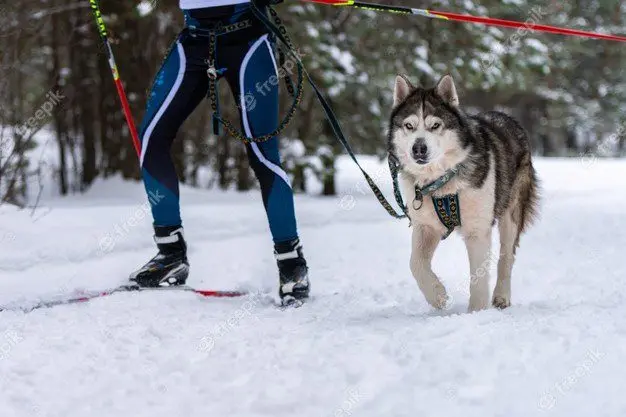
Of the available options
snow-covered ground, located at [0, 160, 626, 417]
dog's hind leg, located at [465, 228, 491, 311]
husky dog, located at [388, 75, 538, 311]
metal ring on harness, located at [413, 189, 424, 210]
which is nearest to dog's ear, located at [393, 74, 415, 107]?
husky dog, located at [388, 75, 538, 311]

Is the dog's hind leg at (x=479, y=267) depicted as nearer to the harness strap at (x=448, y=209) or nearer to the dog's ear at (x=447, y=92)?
the harness strap at (x=448, y=209)

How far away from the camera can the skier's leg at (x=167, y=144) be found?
3.92m

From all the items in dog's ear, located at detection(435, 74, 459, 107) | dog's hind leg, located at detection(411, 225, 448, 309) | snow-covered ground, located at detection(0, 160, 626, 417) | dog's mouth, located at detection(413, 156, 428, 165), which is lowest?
snow-covered ground, located at detection(0, 160, 626, 417)

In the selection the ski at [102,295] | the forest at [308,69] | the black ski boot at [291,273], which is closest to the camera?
the ski at [102,295]

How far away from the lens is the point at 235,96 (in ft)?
13.0

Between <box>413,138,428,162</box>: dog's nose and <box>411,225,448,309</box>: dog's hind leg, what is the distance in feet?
1.45

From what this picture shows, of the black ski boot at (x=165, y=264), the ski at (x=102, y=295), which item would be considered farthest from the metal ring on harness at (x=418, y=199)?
the black ski boot at (x=165, y=264)

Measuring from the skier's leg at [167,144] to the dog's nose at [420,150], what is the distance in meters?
1.30

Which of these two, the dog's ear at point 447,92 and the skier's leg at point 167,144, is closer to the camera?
the dog's ear at point 447,92

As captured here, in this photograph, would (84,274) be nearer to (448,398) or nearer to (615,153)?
(448,398)

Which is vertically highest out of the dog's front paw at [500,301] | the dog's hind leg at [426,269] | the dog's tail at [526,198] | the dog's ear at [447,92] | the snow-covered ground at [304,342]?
the dog's ear at [447,92]

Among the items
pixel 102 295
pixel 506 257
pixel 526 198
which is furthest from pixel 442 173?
pixel 102 295

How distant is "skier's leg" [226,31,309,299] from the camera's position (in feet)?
12.8

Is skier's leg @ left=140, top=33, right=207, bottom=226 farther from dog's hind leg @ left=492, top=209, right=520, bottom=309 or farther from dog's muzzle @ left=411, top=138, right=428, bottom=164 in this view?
dog's hind leg @ left=492, top=209, right=520, bottom=309
